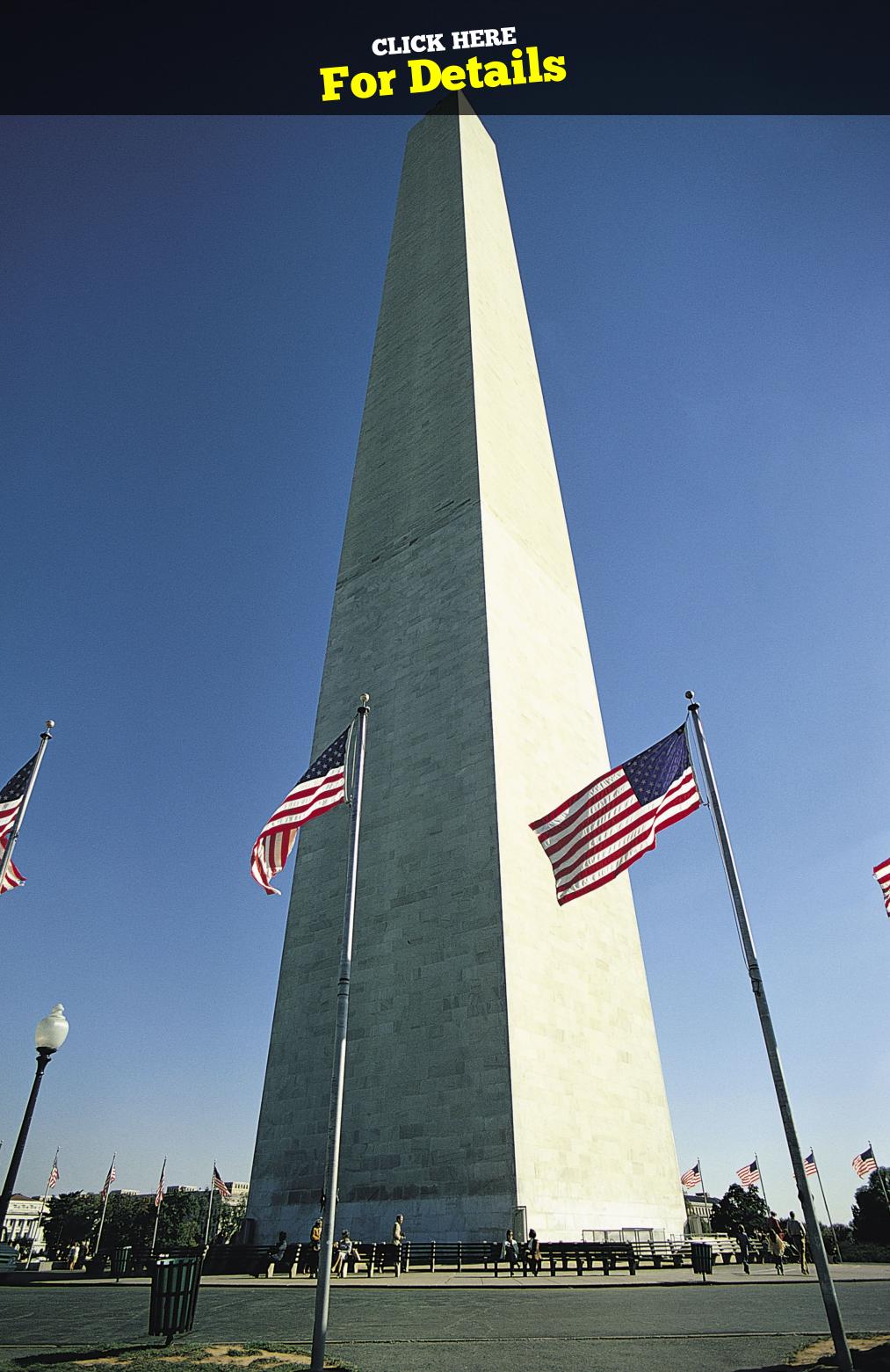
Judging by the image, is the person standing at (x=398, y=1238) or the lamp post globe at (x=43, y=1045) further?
the person standing at (x=398, y=1238)

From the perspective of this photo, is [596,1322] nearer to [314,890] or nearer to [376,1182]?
[376,1182]

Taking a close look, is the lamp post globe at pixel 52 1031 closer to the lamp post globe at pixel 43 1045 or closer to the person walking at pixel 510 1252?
the lamp post globe at pixel 43 1045

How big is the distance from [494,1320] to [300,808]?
265 inches

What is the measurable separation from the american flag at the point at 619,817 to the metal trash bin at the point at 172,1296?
7.24 m

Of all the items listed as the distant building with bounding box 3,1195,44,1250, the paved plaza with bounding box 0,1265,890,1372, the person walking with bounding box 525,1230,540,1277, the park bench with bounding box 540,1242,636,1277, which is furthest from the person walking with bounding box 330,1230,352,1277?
the distant building with bounding box 3,1195,44,1250

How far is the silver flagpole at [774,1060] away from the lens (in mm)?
7066

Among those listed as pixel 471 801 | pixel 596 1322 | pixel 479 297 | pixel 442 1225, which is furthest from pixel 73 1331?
pixel 479 297

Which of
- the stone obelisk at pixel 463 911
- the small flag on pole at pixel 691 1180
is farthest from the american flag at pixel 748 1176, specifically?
the stone obelisk at pixel 463 911

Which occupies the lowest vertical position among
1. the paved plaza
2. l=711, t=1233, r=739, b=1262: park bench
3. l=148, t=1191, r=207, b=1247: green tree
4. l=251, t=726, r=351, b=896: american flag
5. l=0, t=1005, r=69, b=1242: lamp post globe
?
the paved plaza

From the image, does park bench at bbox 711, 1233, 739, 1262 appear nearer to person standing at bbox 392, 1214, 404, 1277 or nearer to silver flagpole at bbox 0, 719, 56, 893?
person standing at bbox 392, 1214, 404, 1277

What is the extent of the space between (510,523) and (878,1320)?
2548 centimetres

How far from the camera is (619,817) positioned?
1370cm

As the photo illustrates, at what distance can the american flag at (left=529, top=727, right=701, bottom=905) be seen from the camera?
1302 cm

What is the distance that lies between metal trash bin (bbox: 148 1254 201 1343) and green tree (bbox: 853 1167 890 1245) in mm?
55341
